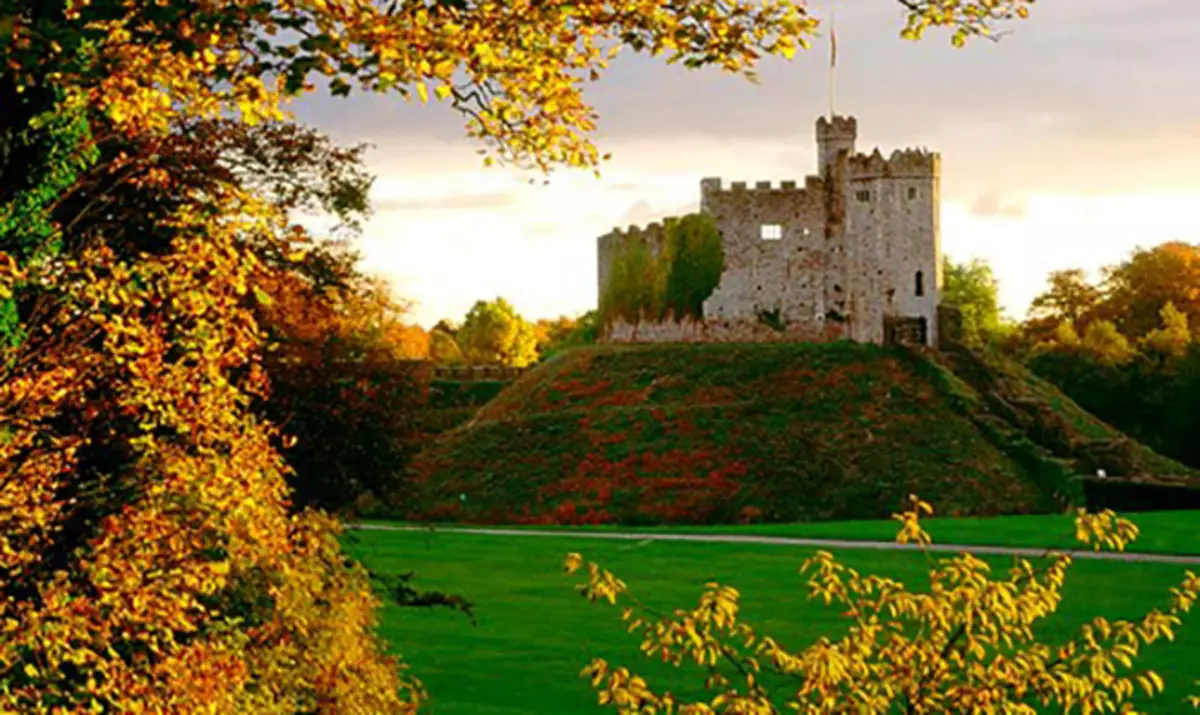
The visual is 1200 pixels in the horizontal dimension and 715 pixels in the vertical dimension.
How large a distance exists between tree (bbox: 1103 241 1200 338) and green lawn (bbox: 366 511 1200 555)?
112 ft

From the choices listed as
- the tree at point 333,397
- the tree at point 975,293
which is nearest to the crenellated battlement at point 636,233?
the tree at point 975,293

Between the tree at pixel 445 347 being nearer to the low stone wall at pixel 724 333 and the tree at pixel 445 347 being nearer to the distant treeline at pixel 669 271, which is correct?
the distant treeline at pixel 669 271

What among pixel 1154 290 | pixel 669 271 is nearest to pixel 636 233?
pixel 669 271

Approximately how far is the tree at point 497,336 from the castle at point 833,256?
42.4 m

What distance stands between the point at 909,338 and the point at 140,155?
5624cm

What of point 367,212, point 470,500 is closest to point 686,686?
point 367,212

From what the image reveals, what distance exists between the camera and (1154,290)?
275 ft

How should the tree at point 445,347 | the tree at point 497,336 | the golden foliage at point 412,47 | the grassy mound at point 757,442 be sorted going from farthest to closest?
the tree at point 497,336 < the tree at point 445,347 < the grassy mound at point 757,442 < the golden foliage at point 412,47

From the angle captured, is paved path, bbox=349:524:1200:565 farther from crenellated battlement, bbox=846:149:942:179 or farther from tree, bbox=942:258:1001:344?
tree, bbox=942:258:1001:344

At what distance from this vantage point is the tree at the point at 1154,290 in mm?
82625

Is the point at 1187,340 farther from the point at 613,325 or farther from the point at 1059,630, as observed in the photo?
the point at 1059,630

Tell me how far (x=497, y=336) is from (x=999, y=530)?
73666 millimetres

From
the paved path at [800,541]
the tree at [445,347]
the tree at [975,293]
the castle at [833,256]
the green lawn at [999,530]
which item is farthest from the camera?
the tree at [445,347]

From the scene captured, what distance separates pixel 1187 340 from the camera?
7100cm
